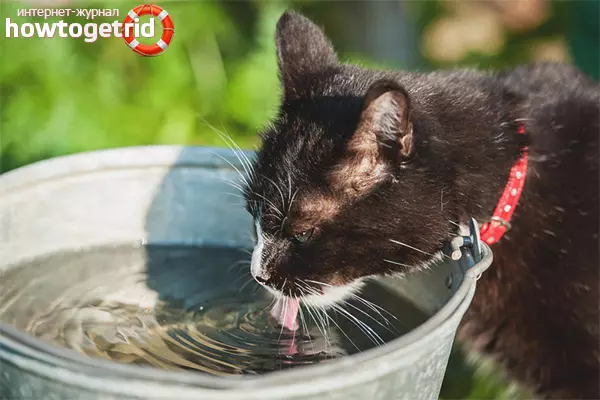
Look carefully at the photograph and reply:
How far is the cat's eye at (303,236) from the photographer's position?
157cm

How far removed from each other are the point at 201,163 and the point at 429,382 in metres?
0.86

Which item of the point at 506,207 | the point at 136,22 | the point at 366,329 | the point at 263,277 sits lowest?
the point at 366,329

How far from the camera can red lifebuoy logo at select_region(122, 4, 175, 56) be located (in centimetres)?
196

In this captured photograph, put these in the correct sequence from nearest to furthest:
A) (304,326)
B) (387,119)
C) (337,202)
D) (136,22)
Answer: (387,119)
(337,202)
(304,326)
(136,22)

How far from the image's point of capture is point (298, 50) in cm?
178

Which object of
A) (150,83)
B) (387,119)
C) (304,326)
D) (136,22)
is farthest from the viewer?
(150,83)

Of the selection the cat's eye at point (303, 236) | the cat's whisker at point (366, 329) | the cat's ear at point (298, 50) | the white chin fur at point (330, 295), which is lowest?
the cat's whisker at point (366, 329)

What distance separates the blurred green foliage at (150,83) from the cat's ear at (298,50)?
0.94 m

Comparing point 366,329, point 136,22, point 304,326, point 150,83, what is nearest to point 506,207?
point 366,329

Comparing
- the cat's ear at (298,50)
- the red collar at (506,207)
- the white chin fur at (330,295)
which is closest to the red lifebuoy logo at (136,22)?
the cat's ear at (298,50)

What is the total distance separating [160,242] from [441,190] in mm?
780

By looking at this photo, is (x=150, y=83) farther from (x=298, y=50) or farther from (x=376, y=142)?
(x=376, y=142)

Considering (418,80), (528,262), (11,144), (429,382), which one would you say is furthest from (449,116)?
(11,144)

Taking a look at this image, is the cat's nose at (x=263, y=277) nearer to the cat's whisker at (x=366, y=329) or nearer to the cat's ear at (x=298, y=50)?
the cat's whisker at (x=366, y=329)
